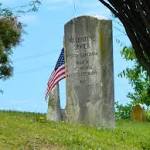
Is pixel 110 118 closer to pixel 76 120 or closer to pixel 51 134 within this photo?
pixel 76 120

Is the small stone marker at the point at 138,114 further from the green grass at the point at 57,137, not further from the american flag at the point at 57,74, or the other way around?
the green grass at the point at 57,137

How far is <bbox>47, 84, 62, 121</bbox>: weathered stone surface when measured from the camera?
727 inches

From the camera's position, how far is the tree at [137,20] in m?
5.81

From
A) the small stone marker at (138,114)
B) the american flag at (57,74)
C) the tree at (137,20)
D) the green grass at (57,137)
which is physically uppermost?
the american flag at (57,74)

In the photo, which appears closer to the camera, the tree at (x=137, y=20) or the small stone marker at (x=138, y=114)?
the tree at (x=137, y=20)

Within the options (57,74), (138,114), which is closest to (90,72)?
(57,74)

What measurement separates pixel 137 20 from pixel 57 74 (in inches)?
507

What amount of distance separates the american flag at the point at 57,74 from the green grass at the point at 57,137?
3363 mm

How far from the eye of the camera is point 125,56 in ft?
93.9

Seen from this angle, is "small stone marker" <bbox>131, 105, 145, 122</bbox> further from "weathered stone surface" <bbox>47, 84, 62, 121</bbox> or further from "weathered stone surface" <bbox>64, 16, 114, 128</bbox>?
"weathered stone surface" <bbox>64, 16, 114, 128</bbox>

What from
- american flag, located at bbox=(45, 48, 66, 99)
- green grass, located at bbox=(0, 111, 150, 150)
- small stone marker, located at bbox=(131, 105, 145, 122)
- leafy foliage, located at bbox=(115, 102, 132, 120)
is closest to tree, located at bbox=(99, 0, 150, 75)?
green grass, located at bbox=(0, 111, 150, 150)

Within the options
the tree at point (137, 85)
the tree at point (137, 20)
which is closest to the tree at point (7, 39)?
the tree at point (137, 85)

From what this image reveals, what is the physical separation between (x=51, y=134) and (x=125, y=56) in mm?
16258

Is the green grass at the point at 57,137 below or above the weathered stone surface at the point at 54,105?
below
